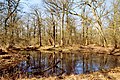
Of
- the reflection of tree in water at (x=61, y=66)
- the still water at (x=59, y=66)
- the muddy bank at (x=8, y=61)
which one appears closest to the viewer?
the still water at (x=59, y=66)

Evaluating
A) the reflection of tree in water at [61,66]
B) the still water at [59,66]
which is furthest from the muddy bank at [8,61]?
the reflection of tree in water at [61,66]

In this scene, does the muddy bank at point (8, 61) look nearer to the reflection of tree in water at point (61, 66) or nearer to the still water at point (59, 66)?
the still water at point (59, 66)

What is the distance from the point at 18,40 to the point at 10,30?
10.7 feet

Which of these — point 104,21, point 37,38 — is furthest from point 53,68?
point 37,38

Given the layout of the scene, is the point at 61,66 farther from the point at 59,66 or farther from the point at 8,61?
the point at 8,61

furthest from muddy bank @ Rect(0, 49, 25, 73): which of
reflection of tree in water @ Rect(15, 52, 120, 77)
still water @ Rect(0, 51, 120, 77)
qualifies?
reflection of tree in water @ Rect(15, 52, 120, 77)

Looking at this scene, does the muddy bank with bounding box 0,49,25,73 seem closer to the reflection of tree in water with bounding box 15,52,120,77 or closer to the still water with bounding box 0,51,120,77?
the still water with bounding box 0,51,120,77

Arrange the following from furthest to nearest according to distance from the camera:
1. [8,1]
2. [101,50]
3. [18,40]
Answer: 1. [101,50]
2. [18,40]
3. [8,1]

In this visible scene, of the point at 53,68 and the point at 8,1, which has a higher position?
the point at 8,1

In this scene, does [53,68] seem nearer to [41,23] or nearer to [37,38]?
[41,23]

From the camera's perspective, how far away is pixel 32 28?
63031mm

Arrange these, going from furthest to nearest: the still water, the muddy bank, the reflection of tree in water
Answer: the muddy bank < the reflection of tree in water < the still water

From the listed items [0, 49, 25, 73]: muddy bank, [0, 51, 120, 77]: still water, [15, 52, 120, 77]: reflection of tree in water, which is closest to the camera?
[0, 51, 120, 77]: still water

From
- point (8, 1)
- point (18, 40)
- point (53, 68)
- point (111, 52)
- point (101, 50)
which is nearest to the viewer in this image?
point (53, 68)
